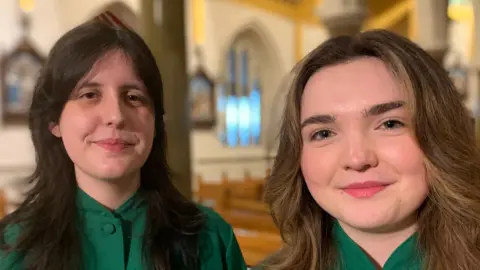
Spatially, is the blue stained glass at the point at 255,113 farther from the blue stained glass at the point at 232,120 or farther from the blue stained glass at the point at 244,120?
the blue stained glass at the point at 232,120

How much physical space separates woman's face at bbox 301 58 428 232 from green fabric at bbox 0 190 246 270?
0.55m

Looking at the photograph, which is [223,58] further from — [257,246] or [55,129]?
[55,129]

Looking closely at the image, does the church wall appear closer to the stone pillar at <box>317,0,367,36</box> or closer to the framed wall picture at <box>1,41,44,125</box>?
the framed wall picture at <box>1,41,44,125</box>

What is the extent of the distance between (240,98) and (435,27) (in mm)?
6426

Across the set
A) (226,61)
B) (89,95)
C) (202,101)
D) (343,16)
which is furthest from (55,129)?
(226,61)

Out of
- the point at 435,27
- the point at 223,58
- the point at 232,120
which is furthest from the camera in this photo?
the point at 232,120

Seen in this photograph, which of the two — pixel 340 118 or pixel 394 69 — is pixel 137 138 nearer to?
pixel 340 118

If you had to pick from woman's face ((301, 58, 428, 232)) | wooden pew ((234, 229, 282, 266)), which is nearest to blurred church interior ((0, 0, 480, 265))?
wooden pew ((234, 229, 282, 266))

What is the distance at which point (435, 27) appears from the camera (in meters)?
5.82

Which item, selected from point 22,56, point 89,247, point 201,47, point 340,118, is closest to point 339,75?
point 340,118

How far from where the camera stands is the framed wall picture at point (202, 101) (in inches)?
409

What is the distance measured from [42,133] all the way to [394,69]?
107 centimetres

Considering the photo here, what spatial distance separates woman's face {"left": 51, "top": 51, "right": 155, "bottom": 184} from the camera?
1.48 meters

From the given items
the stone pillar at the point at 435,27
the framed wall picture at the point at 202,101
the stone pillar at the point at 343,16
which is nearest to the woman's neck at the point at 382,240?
the stone pillar at the point at 343,16
